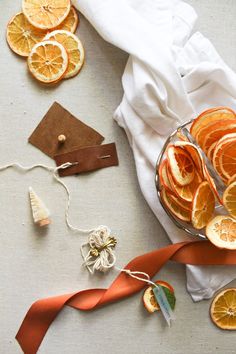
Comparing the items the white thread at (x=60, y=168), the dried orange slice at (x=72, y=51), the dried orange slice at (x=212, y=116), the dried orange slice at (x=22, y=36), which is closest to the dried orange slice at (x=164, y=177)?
the dried orange slice at (x=212, y=116)

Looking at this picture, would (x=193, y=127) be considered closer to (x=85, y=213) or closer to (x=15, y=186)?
(x=85, y=213)

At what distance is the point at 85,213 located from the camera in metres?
1.26

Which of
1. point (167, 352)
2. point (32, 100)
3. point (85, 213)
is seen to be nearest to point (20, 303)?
point (85, 213)

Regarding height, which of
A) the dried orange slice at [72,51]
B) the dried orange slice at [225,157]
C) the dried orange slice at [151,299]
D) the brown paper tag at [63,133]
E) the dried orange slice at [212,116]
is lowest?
the dried orange slice at [151,299]

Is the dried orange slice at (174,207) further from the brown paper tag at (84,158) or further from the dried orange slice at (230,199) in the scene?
the brown paper tag at (84,158)

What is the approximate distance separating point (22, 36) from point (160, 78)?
1.24 ft

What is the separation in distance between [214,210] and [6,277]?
1.78 ft

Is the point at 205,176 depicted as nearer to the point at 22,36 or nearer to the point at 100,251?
the point at 100,251

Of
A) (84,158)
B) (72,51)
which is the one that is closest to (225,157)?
(84,158)

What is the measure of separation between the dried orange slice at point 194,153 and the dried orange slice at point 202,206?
3cm

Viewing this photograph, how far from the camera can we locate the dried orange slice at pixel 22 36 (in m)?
1.27

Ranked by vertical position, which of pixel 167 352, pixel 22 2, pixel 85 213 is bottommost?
pixel 167 352

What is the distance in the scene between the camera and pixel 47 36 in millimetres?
1253

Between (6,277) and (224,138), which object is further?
(6,277)
